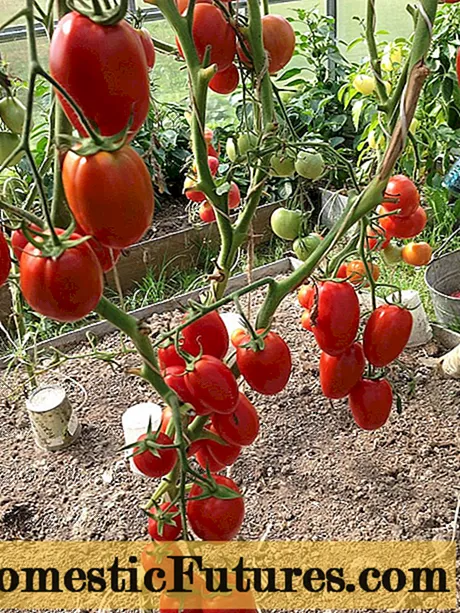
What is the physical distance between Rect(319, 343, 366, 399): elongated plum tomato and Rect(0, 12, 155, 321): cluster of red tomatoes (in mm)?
485

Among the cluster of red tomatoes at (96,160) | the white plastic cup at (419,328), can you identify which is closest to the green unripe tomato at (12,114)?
the cluster of red tomatoes at (96,160)

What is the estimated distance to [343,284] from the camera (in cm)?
91

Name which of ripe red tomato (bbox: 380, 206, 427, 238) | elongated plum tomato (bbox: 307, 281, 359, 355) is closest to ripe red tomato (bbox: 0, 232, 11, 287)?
elongated plum tomato (bbox: 307, 281, 359, 355)

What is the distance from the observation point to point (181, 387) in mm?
804

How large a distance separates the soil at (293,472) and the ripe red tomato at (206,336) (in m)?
0.49

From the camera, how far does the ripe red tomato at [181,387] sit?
79cm

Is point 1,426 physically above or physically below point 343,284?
below

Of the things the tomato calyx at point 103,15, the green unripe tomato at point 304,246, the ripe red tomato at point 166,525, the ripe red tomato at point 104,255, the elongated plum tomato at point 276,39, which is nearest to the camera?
the tomato calyx at point 103,15

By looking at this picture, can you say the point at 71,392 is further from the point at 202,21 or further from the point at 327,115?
the point at 327,115

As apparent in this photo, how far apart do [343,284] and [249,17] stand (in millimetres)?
349

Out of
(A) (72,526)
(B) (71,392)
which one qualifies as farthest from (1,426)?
(A) (72,526)

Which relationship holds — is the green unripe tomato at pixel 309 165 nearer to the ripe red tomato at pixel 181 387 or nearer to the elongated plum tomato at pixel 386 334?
the elongated plum tomato at pixel 386 334

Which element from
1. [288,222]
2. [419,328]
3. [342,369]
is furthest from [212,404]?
[419,328]

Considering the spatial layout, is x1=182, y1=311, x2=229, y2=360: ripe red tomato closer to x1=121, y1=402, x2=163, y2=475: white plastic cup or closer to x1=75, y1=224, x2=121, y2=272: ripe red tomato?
x1=75, y1=224, x2=121, y2=272: ripe red tomato
